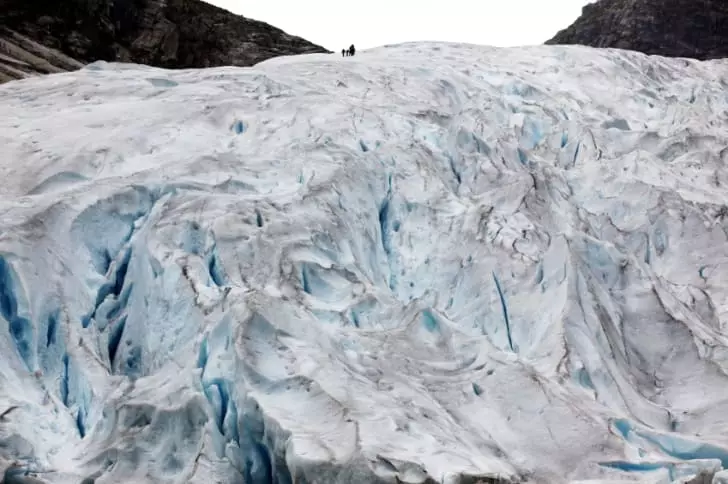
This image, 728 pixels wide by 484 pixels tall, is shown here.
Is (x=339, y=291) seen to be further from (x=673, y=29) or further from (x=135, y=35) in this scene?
(x=673, y=29)

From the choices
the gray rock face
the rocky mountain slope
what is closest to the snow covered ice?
the rocky mountain slope

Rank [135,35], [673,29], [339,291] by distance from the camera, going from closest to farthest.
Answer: [339,291]
[135,35]
[673,29]

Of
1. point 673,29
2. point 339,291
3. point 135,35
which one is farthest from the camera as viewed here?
point 673,29

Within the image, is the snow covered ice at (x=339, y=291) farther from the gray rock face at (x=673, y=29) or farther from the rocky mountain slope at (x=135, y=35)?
the gray rock face at (x=673, y=29)

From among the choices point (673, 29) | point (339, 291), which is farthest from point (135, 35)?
point (673, 29)

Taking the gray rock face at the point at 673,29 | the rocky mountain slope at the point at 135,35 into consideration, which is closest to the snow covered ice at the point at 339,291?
the rocky mountain slope at the point at 135,35

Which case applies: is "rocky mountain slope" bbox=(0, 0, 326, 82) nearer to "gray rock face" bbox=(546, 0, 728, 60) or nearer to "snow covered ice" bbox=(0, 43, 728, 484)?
"snow covered ice" bbox=(0, 43, 728, 484)

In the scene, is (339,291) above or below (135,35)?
below
